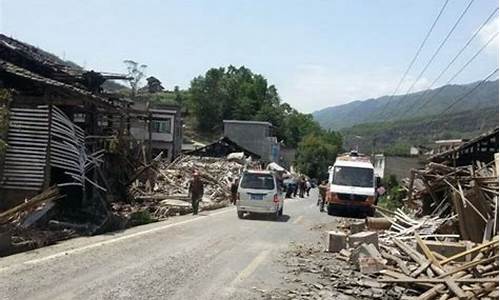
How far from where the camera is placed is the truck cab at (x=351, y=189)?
28641 mm

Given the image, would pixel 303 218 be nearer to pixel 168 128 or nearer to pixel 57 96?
pixel 57 96

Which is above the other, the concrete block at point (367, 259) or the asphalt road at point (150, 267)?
the concrete block at point (367, 259)

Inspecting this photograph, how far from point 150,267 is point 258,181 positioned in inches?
557

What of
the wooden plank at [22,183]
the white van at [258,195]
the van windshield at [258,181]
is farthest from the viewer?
the van windshield at [258,181]

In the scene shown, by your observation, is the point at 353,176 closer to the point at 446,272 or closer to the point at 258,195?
the point at 258,195

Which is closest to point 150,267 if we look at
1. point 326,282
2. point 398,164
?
point 326,282

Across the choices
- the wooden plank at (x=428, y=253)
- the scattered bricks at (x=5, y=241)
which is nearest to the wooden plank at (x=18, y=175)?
the scattered bricks at (x=5, y=241)

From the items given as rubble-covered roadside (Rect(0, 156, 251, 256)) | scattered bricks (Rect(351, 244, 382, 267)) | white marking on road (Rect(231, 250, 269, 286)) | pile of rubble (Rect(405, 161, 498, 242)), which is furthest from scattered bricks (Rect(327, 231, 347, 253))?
rubble-covered roadside (Rect(0, 156, 251, 256))

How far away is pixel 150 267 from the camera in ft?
36.1

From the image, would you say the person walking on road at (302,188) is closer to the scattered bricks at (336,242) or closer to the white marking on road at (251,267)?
the scattered bricks at (336,242)

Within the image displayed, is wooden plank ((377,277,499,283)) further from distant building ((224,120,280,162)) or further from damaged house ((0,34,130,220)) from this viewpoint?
distant building ((224,120,280,162))

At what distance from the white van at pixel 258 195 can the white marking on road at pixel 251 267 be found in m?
10.0

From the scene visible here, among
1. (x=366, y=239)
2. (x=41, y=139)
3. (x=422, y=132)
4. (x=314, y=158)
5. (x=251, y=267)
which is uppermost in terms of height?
(x=422, y=132)

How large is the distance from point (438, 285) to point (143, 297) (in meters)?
4.74
